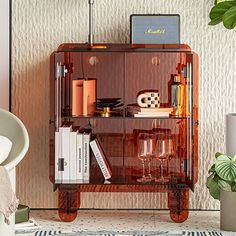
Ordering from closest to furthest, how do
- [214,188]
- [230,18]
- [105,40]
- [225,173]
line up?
[225,173] → [214,188] → [230,18] → [105,40]

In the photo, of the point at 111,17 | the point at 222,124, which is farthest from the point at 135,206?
the point at 111,17

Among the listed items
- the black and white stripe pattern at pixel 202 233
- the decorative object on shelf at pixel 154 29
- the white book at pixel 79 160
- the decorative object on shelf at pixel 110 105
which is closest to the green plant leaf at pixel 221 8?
the decorative object on shelf at pixel 154 29

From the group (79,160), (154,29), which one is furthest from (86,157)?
(154,29)

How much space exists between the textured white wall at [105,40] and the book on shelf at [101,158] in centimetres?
51

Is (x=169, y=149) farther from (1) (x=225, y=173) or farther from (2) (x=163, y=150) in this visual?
(1) (x=225, y=173)

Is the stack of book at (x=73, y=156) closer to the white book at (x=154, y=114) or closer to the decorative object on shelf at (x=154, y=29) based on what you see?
the white book at (x=154, y=114)

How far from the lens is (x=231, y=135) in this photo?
14.8 feet

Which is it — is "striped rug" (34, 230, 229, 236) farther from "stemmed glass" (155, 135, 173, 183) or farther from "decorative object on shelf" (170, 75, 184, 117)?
"decorative object on shelf" (170, 75, 184, 117)

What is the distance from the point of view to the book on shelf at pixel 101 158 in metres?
4.69

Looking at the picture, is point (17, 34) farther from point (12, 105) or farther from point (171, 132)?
point (171, 132)

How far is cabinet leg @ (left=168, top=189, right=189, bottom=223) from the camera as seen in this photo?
4656 mm

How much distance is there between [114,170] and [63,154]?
348mm

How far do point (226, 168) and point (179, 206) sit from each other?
50 cm

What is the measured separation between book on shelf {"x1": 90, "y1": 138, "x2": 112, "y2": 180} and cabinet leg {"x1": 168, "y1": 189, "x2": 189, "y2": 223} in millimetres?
421
